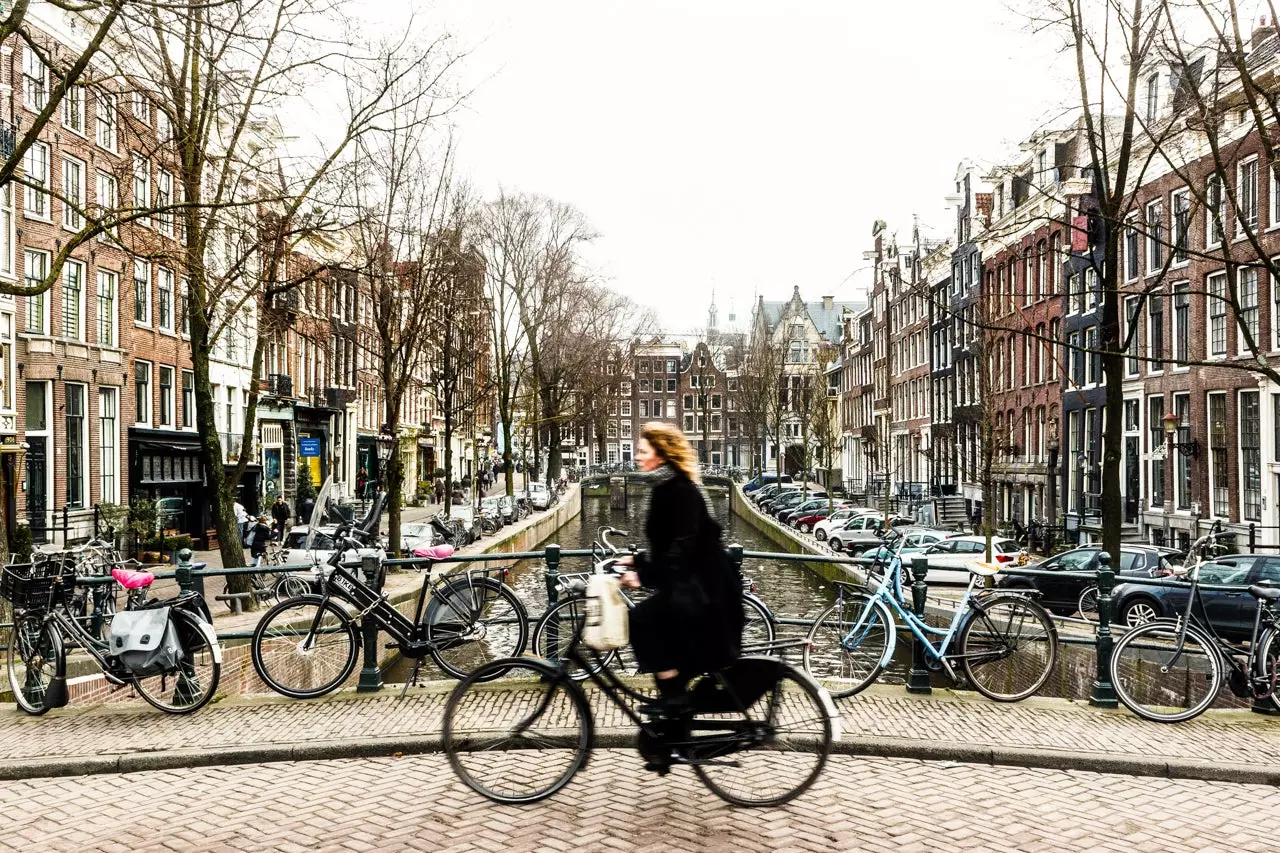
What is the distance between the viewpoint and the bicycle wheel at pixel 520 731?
19.6ft

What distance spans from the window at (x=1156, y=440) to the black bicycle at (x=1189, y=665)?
26062mm

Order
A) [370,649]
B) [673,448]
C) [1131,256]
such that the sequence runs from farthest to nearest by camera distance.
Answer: [1131,256], [370,649], [673,448]

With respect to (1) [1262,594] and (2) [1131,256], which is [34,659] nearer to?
(1) [1262,594]

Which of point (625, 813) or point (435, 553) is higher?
point (435, 553)

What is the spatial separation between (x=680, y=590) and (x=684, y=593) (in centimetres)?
3

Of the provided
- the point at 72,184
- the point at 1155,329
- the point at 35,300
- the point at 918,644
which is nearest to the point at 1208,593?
the point at 918,644

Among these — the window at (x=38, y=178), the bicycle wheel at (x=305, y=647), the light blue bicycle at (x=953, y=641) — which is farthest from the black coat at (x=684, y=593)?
the window at (x=38, y=178)

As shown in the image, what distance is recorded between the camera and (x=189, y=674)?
8.34 meters

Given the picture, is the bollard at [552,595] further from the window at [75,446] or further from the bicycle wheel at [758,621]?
the window at [75,446]

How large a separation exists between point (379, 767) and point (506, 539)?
2987 cm

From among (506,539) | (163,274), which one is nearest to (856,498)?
(506,539)

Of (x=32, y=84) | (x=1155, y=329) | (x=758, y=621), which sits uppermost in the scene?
(x=32, y=84)

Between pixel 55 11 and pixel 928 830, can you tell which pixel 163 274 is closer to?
pixel 55 11

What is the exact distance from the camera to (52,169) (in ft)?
88.9
